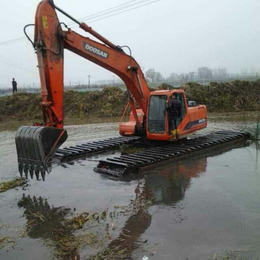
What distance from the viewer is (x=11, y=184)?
297 inches

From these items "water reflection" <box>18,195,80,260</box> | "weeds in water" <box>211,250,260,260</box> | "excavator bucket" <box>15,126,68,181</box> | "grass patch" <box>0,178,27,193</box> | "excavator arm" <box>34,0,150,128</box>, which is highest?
"excavator arm" <box>34,0,150,128</box>

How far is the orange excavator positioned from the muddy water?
87 cm

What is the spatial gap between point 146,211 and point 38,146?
8.41ft

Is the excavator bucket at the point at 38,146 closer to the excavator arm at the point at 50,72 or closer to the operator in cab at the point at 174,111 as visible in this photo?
the excavator arm at the point at 50,72

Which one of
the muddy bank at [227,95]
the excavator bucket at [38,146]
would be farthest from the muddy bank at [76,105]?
the excavator bucket at [38,146]

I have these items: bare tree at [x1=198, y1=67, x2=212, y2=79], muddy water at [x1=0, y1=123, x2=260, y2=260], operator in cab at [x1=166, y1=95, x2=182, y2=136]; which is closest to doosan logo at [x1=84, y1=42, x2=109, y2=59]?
operator in cab at [x1=166, y1=95, x2=182, y2=136]

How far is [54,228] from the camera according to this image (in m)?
5.30

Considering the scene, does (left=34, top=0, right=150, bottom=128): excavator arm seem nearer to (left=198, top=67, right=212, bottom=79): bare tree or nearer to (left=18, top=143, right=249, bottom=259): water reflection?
(left=18, top=143, right=249, bottom=259): water reflection

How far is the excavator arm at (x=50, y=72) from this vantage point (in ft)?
21.8

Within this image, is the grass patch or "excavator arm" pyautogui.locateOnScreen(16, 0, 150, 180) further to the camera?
the grass patch

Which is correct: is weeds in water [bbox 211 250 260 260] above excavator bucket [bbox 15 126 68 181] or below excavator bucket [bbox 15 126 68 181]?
below

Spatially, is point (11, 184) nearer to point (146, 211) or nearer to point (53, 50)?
point (53, 50)

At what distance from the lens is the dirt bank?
73.0 feet

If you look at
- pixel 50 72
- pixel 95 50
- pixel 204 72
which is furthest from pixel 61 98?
pixel 204 72
